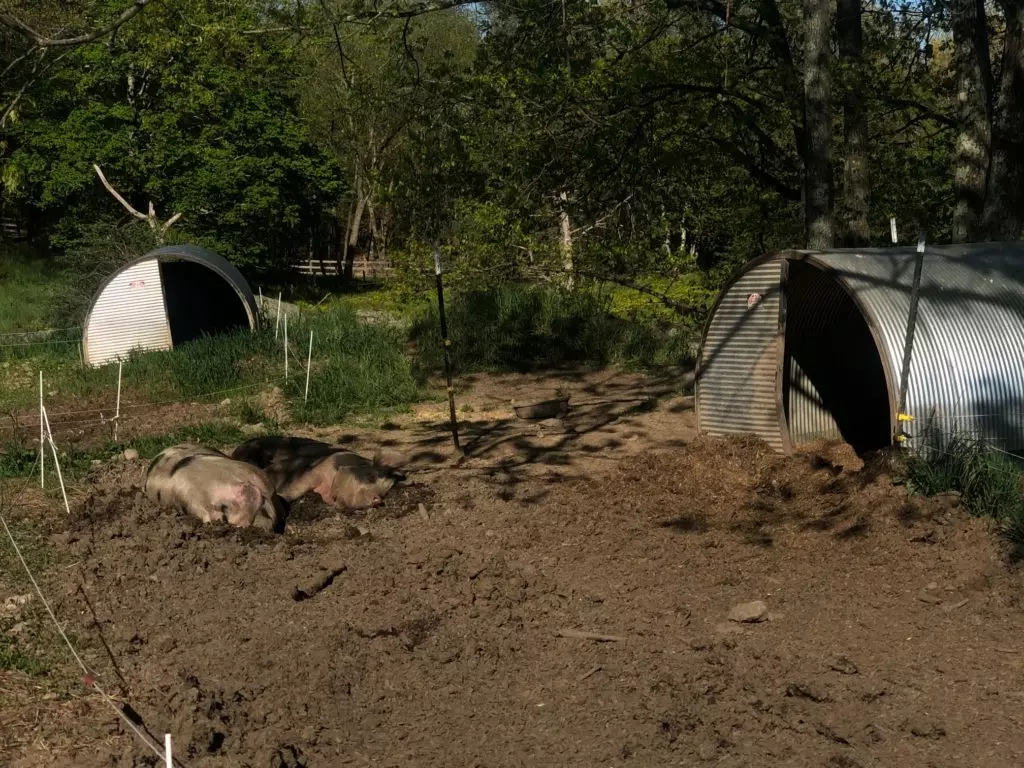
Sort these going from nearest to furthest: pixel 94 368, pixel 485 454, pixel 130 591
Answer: pixel 130 591 → pixel 485 454 → pixel 94 368

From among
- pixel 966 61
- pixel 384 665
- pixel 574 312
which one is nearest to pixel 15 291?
pixel 574 312

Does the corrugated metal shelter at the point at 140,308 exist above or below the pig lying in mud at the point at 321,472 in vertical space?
above

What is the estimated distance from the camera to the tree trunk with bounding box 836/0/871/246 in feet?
46.3

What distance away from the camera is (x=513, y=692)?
615 centimetres

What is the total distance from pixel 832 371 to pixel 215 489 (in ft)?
20.4

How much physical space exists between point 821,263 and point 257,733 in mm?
6185

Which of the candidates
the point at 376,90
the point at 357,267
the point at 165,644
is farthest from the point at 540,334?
the point at 357,267


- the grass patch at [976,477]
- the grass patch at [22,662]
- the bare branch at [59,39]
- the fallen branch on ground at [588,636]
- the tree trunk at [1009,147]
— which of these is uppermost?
the bare branch at [59,39]

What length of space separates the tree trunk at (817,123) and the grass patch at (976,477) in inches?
190

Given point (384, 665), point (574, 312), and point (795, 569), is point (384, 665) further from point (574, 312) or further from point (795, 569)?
point (574, 312)

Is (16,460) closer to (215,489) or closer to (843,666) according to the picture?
(215,489)

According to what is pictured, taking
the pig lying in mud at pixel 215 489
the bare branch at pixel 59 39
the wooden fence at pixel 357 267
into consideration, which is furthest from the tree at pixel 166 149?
the bare branch at pixel 59 39

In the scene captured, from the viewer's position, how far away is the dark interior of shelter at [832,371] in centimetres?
1177

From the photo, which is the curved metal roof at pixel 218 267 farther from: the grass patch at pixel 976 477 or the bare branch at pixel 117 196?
the bare branch at pixel 117 196
